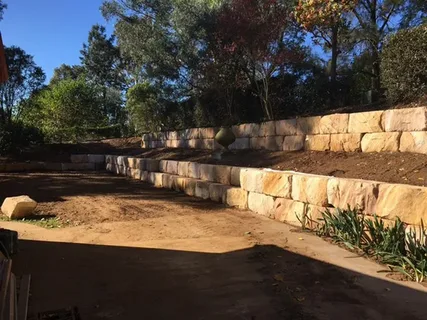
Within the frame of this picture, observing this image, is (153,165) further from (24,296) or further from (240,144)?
(24,296)

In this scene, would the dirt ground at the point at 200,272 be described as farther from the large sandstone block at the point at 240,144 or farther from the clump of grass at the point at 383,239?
the large sandstone block at the point at 240,144

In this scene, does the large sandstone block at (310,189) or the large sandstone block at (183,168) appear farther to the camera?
the large sandstone block at (183,168)

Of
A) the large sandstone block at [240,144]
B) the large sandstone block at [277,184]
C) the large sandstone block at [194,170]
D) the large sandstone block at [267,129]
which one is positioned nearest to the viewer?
the large sandstone block at [277,184]

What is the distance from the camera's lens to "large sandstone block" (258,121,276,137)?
34.4 ft

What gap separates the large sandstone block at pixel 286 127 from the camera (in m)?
9.72

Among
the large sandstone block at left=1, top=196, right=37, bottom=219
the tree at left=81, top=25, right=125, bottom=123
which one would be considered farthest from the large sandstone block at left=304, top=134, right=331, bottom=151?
the tree at left=81, top=25, right=125, bottom=123

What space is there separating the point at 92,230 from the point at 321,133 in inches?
203

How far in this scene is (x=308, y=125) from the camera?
922 centimetres

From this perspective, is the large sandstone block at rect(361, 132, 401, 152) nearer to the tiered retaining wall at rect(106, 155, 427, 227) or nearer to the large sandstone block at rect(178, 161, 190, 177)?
the tiered retaining wall at rect(106, 155, 427, 227)

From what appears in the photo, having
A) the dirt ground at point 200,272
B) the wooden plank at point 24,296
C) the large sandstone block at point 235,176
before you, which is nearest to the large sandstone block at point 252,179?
the large sandstone block at point 235,176

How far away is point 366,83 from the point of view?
48.2ft

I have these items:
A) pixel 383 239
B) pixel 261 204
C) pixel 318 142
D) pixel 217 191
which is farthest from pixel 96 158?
pixel 383 239

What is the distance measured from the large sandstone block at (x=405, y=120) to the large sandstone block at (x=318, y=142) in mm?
1547

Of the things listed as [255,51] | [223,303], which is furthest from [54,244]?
[255,51]
